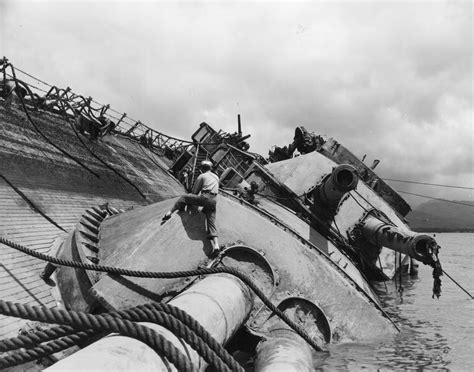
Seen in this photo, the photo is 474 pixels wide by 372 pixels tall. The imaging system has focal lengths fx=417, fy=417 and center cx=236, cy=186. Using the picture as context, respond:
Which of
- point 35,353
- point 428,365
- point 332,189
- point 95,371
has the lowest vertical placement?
point 35,353

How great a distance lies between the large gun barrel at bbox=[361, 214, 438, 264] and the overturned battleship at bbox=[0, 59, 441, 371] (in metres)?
0.04

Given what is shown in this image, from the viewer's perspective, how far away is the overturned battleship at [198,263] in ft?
10.4

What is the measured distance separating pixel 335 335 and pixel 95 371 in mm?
5240

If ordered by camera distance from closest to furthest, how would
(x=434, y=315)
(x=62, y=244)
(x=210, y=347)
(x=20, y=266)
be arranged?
(x=210, y=347), (x=20, y=266), (x=62, y=244), (x=434, y=315)

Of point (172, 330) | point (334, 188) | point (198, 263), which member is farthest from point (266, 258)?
point (334, 188)

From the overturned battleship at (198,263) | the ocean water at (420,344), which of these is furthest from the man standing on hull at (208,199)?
the ocean water at (420,344)

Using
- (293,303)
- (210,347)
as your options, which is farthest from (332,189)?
(210,347)

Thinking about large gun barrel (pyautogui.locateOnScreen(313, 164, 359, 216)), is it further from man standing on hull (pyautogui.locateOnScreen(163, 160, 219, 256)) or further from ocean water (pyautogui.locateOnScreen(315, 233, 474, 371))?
man standing on hull (pyautogui.locateOnScreen(163, 160, 219, 256))

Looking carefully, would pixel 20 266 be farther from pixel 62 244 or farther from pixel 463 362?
pixel 463 362

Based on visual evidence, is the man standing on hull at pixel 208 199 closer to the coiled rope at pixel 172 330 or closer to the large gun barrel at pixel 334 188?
the coiled rope at pixel 172 330

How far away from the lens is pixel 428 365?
6629 millimetres

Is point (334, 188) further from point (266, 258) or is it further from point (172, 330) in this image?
point (172, 330)

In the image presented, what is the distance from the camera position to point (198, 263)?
22.2ft

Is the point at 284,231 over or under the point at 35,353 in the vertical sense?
over
